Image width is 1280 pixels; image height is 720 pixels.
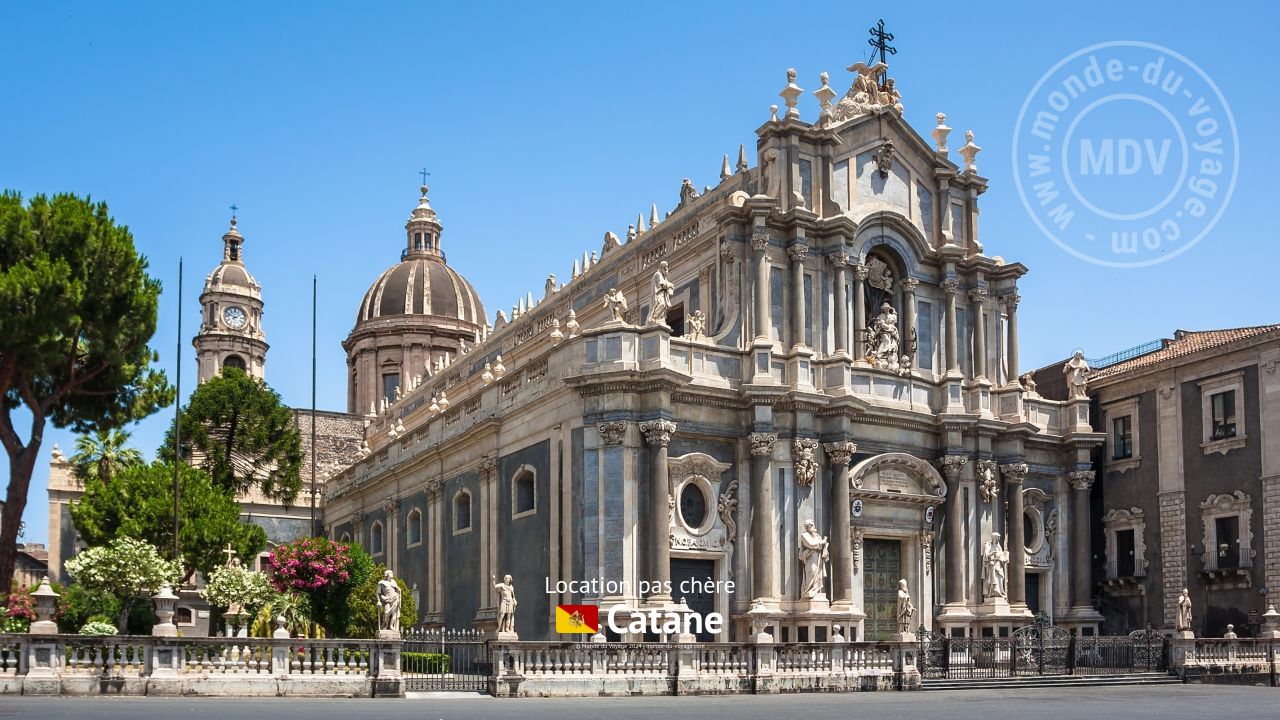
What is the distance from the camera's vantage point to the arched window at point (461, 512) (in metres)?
44.8

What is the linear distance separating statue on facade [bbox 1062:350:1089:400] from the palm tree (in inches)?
1544

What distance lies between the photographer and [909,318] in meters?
A: 43.3

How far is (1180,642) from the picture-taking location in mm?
36250

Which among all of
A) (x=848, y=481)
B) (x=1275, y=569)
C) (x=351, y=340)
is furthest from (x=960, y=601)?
(x=351, y=340)

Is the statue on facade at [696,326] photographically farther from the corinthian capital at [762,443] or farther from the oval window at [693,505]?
the oval window at [693,505]

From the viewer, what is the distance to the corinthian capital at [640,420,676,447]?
3622 cm

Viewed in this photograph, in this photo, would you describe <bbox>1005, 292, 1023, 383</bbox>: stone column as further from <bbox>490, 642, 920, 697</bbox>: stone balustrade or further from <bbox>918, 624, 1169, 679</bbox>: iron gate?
<bbox>490, 642, 920, 697</bbox>: stone balustrade

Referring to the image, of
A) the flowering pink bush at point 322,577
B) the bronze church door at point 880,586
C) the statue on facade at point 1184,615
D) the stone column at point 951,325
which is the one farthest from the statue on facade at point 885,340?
the flowering pink bush at point 322,577

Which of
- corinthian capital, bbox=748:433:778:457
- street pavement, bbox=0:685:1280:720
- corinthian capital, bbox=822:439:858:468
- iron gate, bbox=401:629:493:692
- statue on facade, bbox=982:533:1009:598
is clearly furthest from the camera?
statue on facade, bbox=982:533:1009:598

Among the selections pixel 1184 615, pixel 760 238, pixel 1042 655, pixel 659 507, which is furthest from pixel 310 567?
pixel 1184 615

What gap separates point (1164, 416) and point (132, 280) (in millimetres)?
31867

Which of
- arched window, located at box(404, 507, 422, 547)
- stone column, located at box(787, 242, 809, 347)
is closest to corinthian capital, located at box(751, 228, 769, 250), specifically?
stone column, located at box(787, 242, 809, 347)

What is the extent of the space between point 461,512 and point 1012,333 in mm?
19509

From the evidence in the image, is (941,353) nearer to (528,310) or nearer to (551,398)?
(551,398)
